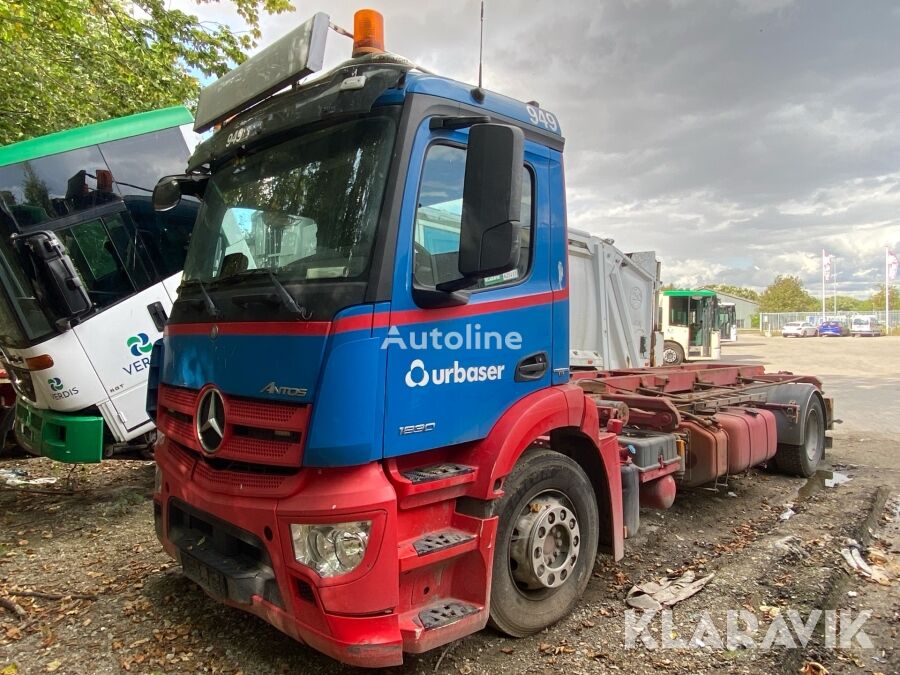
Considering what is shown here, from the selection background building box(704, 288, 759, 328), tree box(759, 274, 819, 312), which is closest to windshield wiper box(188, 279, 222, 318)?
background building box(704, 288, 759, 328)

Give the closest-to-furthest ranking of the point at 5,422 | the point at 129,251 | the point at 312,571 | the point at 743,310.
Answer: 1. the point at 312,571
2. the point at 129,251
3. the point at 5,422
4. the point at 743,310

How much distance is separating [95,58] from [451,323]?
834cm

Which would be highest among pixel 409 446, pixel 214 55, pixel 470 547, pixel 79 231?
pixel 214 55

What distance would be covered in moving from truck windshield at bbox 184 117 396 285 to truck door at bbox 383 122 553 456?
0.18 m

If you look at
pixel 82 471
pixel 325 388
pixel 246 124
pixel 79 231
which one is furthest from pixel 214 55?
pixel 325 388

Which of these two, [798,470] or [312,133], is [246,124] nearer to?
[312,133]

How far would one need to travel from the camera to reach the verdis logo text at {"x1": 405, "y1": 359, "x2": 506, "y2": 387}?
2.63 meters

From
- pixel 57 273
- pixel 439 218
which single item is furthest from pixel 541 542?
pixel 57 273

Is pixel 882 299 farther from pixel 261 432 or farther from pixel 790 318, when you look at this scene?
pixel 261 432

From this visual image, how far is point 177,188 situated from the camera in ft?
12.4

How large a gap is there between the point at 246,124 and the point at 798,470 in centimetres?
681

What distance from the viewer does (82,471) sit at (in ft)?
23.6

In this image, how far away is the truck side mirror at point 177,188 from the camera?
369 cm

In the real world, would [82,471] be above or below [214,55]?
below
